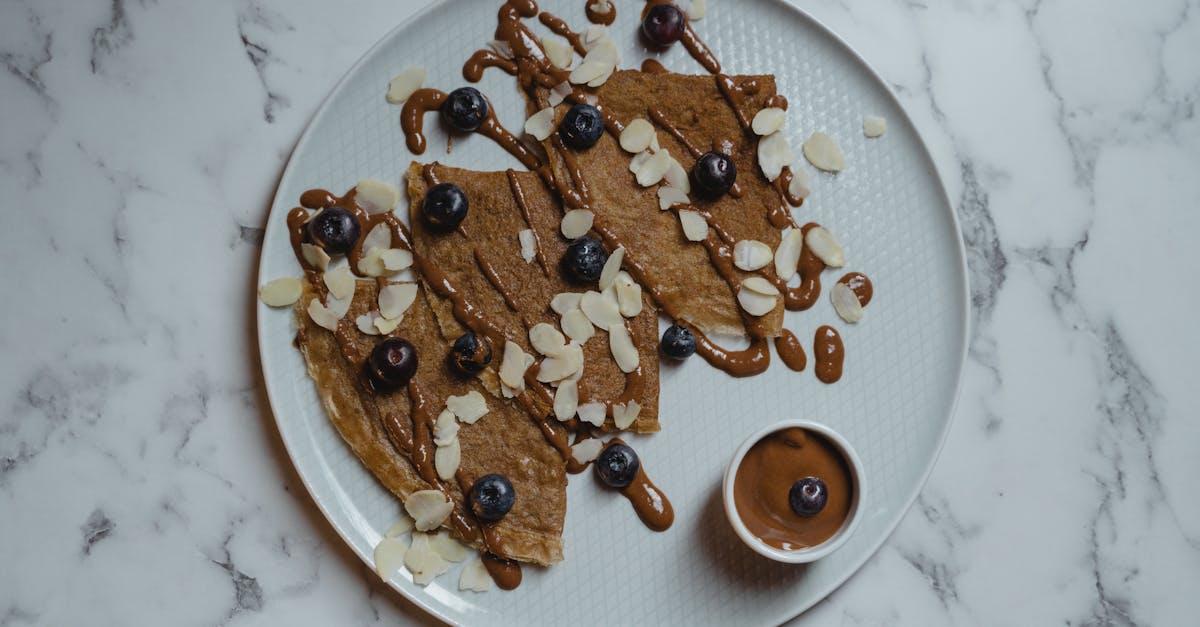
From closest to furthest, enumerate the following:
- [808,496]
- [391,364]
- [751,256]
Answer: [808,496], [391,364], [751,256]

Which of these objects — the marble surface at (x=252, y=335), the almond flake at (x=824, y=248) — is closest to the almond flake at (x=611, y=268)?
the almond flake at (x=824, y=248)

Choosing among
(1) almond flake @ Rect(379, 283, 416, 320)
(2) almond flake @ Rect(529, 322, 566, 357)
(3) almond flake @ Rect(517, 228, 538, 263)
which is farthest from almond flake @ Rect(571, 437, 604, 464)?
(1) almond flake @ Rect(379, 283, 416, 320)

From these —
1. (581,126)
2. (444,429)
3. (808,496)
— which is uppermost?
(581,126)

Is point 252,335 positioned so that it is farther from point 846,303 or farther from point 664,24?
point 846,303

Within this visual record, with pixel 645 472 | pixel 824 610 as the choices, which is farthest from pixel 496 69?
pixel 824 610

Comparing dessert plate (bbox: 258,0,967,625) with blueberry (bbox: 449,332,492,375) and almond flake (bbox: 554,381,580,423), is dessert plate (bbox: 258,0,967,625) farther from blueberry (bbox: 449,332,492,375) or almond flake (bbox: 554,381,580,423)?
blueberry (bbox: 449,332,492,375)

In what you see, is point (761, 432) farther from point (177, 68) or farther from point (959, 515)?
point (177, 68)

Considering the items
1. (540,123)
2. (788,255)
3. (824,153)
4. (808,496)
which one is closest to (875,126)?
(824,153)
